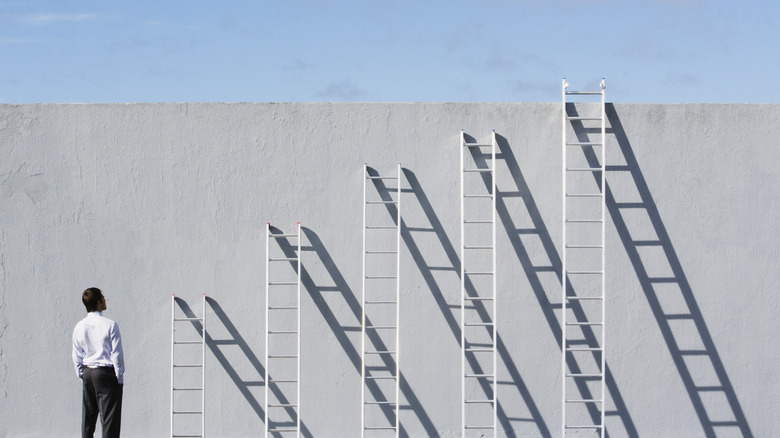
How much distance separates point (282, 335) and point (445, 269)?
1450 millimetres

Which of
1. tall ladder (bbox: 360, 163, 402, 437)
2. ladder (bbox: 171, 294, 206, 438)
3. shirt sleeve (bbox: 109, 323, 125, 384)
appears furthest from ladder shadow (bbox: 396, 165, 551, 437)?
shirt sleeve (bbox: 109, 323, 125, 384)

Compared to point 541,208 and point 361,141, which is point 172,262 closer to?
point 361,141

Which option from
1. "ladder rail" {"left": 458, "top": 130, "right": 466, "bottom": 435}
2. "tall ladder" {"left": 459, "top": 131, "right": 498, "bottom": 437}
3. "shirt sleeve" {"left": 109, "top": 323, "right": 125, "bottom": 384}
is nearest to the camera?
"shirt sleeve" {"left": 109, "top": 323, "right": 125, "bottom": 384}

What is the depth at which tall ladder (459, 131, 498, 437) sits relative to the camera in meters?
7.75

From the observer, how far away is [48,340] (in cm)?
788

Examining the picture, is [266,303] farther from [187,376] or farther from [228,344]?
[187,376]

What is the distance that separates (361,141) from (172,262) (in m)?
1.86

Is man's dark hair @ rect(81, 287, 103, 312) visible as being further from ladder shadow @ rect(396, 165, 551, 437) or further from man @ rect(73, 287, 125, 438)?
ladder shadow @ rect(396, 165, 551, 437)

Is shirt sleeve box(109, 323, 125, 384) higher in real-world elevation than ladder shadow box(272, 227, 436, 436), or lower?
lower

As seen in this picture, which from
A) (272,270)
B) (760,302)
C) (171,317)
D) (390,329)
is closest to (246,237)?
(272,270)

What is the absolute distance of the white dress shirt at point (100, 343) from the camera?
21.9 feet

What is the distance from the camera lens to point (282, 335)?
7.81 metres

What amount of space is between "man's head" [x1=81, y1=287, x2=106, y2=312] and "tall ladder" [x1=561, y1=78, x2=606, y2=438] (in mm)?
3621

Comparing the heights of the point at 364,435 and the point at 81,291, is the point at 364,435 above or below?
below
